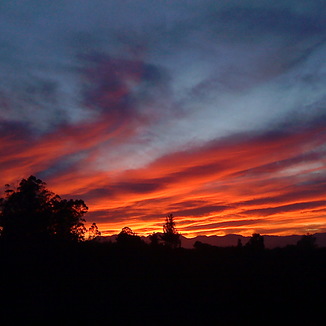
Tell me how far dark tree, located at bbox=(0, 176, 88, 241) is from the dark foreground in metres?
16.6

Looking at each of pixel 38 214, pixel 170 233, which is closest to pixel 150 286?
→ pixel 38 214

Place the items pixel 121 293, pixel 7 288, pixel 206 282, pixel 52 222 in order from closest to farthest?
pixel 121 293 < pixel 206 282 < pixel 7 288 < pixel 52 222

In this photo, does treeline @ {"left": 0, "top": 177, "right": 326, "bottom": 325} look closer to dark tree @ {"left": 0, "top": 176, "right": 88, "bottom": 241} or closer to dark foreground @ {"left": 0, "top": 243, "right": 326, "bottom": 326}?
dark foreground @ {"left": 0, "top": 243, "right": 326, "bottom": 326}

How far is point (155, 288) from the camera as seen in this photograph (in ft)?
69.4

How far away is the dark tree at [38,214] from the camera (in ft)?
162

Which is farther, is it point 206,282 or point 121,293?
point 206,282

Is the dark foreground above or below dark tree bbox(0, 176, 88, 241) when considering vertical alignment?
below

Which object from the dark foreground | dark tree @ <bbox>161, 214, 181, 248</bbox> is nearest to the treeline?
the dark foreground

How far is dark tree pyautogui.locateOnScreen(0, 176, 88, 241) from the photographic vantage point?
49.4 meters

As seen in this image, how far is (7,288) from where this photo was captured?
23.2 metres

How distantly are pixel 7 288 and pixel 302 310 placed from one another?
17497mm

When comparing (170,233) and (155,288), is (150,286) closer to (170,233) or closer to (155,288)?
(155,288)

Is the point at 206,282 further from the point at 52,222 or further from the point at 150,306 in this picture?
the point at 52,222

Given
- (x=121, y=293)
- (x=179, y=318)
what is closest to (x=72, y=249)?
(x=121, y=293)
